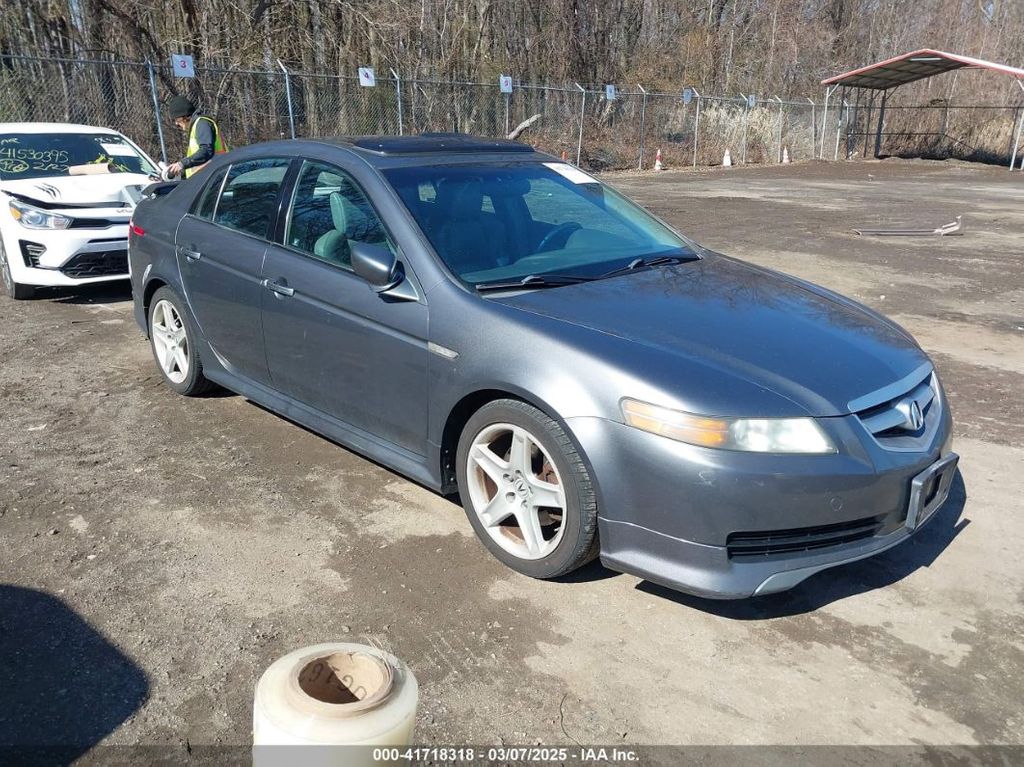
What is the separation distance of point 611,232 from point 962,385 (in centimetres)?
307

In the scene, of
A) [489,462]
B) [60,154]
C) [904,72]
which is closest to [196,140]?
[60,154]

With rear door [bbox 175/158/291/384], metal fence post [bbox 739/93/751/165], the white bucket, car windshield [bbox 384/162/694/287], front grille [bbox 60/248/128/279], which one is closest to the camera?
the white bucket

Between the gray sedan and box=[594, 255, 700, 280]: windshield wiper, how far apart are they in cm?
1

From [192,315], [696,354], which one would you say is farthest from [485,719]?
[192,315]

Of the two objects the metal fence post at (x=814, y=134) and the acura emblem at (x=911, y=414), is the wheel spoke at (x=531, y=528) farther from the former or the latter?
the metal fence post at (x=814, y=134)

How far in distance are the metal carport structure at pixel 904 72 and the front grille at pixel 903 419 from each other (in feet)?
91.1

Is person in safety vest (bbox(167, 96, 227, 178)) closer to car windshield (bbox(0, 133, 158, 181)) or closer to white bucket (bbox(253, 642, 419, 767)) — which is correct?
car windshield (bbox(0, 133, 158, 181))

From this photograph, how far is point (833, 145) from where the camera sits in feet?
110

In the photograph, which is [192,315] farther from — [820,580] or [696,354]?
[820,580]

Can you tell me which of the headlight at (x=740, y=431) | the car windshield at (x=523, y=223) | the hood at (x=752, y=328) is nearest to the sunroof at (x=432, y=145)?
the car windshield at (x=523, y=223)

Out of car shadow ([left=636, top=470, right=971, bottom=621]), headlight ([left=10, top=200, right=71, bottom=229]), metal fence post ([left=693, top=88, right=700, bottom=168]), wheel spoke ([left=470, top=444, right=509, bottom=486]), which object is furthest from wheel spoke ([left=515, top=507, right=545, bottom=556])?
metal fence post ([left=693, top=88, right=700, bottom=168])

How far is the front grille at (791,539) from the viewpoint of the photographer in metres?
2.87

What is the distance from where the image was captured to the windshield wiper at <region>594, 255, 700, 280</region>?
3.84 metres

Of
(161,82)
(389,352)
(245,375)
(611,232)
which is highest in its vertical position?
(161,82)
